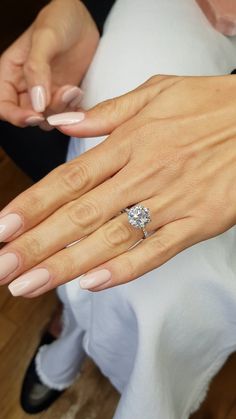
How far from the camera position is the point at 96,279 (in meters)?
0.48

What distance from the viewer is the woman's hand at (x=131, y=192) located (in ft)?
1.59

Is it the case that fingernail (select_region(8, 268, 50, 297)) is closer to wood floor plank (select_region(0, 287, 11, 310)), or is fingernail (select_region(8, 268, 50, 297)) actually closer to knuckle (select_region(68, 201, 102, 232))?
knuckle (select_region(68, 201, 102, 232))

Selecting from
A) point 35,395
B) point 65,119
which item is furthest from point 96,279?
point 35,395

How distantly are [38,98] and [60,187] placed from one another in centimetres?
18

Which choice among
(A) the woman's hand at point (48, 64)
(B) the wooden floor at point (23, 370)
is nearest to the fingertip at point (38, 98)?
(A) the woman's hand at point (48, 64)

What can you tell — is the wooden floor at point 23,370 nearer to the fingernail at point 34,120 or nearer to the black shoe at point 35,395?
the black shoe at point 35,395

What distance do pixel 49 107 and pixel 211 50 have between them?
0.82 feet

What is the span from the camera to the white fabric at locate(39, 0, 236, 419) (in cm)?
53

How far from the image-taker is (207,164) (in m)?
0.55

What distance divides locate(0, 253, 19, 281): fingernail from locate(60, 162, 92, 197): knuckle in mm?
100

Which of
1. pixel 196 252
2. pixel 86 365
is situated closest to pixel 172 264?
pixel 196 252

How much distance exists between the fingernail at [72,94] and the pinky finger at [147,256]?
0.25m

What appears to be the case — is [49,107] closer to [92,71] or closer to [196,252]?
[92,71]

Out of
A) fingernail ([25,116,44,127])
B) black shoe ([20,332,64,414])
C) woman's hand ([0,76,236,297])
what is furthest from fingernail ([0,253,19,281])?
black shoe ([20,332,64,414])
